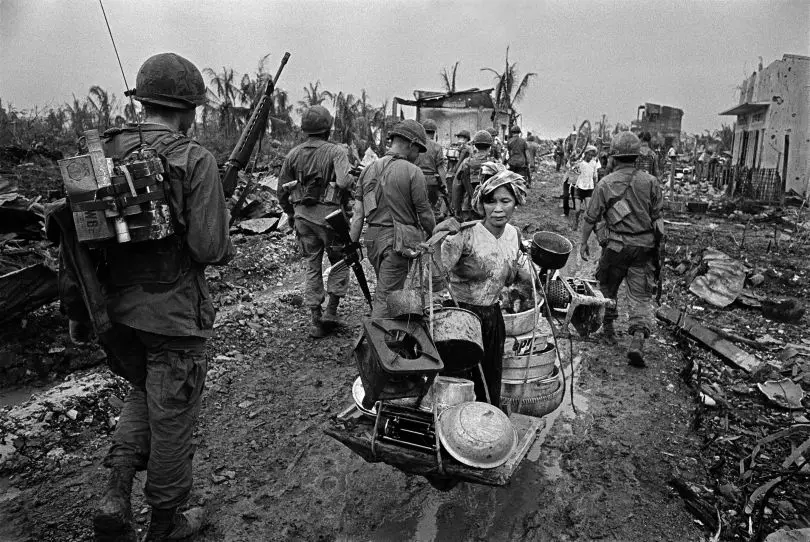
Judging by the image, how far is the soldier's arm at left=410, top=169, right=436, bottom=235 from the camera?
5.10 metres

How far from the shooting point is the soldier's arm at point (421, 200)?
16.7 feet

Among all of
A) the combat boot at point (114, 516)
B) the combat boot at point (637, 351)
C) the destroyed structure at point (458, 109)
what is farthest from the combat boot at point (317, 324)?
the destroyed structure at point (458, 109)

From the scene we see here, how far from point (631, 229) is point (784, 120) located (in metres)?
17.4

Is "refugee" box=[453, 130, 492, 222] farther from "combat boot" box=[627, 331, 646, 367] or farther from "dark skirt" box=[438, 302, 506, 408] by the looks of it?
"dark skirt" box=[438, 302, 506, 408]

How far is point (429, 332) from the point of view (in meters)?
2.93

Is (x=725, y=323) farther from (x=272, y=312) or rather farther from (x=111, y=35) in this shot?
(x=111, y=35)

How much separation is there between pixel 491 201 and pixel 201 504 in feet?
8.45

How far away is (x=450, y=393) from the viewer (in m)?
3.01

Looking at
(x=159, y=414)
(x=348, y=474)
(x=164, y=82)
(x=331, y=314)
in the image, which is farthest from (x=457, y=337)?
(x=331, y=314)

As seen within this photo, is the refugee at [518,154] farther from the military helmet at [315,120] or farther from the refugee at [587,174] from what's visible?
the military helmet at [315,120]

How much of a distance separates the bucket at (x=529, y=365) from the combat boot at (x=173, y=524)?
2.05 metres

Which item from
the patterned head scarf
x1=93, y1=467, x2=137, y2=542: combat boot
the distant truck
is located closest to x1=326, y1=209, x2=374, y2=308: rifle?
the patterned head scarf

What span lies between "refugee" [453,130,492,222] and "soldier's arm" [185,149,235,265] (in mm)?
6643

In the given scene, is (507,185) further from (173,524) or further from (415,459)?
(173,524)
